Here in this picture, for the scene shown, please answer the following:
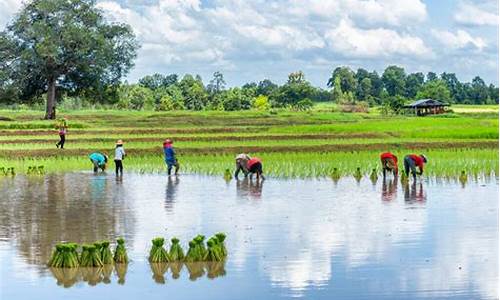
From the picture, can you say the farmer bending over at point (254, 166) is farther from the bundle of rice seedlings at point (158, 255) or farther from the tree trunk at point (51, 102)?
the tree trunk at point (51, 102)

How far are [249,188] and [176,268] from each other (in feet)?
30.6

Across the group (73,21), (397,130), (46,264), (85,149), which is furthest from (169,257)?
(73,21)

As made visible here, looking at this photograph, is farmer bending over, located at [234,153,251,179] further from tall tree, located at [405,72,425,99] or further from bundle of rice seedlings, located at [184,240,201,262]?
tall tree, located at [405,72,425,99]

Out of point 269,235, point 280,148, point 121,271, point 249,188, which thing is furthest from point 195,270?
point 280,148

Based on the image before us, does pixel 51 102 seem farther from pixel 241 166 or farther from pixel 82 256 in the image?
pixel 82 256

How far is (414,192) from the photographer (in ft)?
61.5

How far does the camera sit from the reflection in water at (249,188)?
728 inches

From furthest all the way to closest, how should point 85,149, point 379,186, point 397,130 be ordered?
point 397,130, point 85,149, point 379,186

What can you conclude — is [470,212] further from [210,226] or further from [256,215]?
[210,226]

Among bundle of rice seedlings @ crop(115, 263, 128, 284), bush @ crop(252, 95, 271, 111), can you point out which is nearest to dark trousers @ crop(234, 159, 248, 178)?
bundle of rice seedlings @ crop(115, 263, 128, 284)

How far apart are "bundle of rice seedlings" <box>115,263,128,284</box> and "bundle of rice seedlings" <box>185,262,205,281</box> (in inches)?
28.2

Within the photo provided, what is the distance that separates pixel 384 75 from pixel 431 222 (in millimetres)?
115829

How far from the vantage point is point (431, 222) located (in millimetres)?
14328

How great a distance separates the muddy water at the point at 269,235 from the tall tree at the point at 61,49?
3646cm
